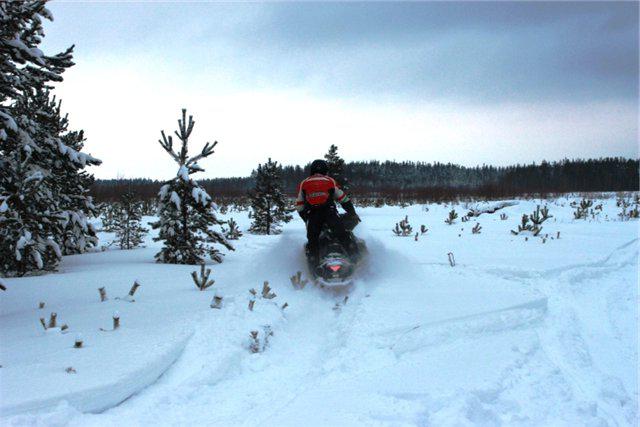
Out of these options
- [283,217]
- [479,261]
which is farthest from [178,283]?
[283,217]

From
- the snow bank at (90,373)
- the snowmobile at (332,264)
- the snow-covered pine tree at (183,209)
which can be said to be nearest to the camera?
the snow bank at (90,373)

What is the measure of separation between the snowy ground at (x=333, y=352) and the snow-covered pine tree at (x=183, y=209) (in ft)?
7.09

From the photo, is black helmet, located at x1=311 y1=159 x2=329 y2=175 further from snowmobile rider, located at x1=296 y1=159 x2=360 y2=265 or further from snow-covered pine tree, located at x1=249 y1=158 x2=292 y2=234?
snow-covered pine tree, located at x1=249 y1=158 x2=292 y2=234

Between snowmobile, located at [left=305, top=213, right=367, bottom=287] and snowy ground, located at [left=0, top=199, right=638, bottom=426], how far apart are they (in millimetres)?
257

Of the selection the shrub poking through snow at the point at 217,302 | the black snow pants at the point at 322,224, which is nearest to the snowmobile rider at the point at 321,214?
the black snow pants at the point at 322,224

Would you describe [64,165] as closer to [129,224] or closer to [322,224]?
[322,224]

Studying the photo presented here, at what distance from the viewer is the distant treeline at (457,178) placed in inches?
2921

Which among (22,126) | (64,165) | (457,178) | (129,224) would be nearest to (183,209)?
(64,165)

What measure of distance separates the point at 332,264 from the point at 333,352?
7.24 ft

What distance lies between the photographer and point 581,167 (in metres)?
99.1

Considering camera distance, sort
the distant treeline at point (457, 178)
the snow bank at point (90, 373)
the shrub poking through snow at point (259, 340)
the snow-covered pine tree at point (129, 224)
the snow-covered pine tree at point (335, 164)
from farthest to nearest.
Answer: the distant treeline at point (457, 178) < the snow-covered pine tree at point (335, 164) < the snow-covered pine tree at point (129, 224) < the shrub poking through snow at point (259, 340) < the snow bank at point (90, 373)

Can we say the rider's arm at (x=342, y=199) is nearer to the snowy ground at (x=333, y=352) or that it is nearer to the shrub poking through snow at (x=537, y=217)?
the snowy ground at (x=333, y=352)

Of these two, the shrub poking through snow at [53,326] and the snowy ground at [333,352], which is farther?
the shrub poking through snow at [53,326]

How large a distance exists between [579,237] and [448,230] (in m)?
4.20
